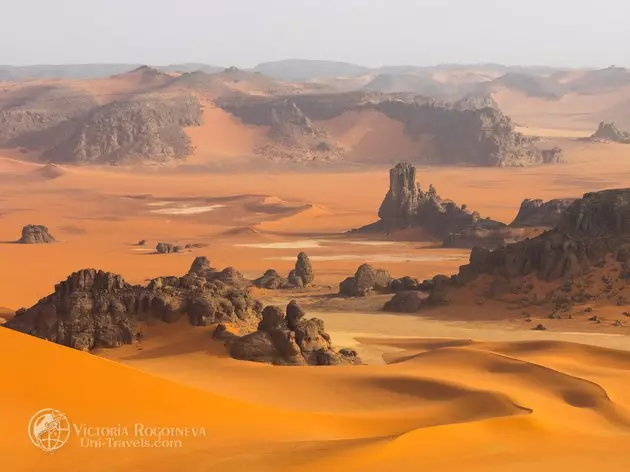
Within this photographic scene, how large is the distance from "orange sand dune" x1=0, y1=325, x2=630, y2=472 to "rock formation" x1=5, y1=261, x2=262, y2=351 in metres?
2.50

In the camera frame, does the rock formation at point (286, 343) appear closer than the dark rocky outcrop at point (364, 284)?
Yes

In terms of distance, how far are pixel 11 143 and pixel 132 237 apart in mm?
51680

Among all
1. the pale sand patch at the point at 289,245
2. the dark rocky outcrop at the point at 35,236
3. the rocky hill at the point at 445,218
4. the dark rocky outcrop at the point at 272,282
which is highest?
the rocky hill at the point at 445,218

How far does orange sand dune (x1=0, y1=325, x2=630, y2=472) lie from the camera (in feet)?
26.9

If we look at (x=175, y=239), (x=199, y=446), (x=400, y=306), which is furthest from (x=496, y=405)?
(x=175, y=239)

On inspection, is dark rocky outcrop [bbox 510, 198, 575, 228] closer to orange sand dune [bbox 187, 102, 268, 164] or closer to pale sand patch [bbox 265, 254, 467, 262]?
pale sand patch [bbox 265, 254, 467, 262]

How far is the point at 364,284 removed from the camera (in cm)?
2939

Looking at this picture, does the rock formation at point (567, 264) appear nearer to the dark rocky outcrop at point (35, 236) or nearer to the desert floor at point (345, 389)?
the desert floor at point (345, 389)

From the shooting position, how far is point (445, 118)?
92.8 m

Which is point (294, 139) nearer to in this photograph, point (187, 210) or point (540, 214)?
point (187, 210)

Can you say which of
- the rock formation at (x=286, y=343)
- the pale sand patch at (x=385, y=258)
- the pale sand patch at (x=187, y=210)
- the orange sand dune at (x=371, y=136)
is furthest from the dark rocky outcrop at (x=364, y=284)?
the orange sand dune at (x=371, y=136)

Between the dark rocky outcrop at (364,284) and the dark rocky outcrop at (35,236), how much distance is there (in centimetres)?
1919

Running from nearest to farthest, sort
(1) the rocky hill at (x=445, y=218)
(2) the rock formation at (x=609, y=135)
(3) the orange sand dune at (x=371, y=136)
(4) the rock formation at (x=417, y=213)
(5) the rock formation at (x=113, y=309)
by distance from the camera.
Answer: (5) the rock formation at (x=113, y=309) < (1) the rocky hill at (x=445, y=218) < (4) the rock formation at (x=417, y=213) < (3) the orange sand dune at (x=371, y=136) < (2) the rock formation at (x=609, y=135)

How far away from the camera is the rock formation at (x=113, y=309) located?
Answer: 1731 cm
